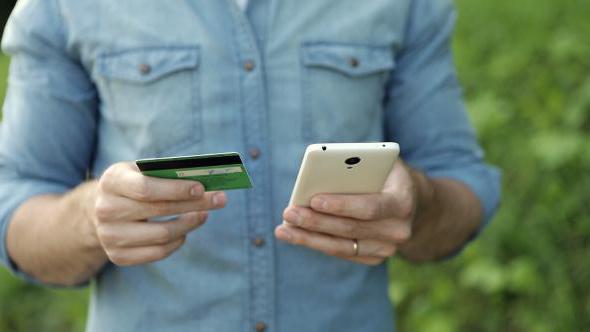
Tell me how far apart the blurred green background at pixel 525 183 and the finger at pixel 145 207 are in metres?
2.34

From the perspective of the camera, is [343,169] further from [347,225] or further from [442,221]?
[442,221]

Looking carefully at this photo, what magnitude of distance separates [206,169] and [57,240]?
0.51 meters

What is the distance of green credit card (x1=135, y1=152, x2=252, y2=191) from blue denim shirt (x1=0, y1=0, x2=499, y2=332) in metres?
0.34

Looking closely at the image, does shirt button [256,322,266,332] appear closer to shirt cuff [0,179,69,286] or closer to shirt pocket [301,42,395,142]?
shirt pocket [301,42,395,142]

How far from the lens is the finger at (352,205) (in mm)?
1850

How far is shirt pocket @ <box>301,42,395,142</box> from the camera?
216cm

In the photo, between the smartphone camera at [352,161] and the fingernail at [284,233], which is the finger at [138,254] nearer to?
the fingernail at [284,233]

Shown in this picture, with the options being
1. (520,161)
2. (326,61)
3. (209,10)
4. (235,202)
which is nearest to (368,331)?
(235,202)

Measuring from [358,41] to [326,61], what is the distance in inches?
4.2

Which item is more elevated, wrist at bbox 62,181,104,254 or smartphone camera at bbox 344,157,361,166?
smartphone camera at bbox 344,157,361,166

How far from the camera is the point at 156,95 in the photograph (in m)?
2.12

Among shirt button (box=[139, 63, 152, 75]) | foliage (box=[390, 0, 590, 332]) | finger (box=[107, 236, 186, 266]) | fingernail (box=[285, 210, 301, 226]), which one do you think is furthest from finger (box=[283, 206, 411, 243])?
foliage (box=[390, 0, 590, 332])

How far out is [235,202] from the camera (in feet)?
6.97

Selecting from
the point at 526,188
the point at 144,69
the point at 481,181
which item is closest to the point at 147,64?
the point at 144,69
